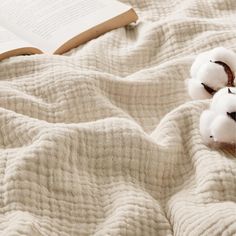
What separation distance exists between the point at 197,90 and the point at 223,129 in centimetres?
15

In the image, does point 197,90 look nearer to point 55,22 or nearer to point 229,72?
point 229,72

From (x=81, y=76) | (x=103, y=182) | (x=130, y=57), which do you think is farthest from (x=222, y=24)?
(x=103, y=182)

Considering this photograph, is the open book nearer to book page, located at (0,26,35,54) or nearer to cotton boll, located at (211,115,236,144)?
book page, located at (0,26,35,54)

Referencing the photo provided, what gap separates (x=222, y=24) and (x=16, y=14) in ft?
1.40

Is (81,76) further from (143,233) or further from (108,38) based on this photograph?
(143,233)

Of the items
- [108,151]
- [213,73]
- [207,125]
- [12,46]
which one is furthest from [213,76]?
[12,46]

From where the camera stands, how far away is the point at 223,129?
0.80 meters

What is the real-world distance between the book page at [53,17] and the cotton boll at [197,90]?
0.29 metres

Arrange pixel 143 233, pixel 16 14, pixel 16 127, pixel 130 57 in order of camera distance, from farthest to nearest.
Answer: pixel 16 14 < pixel 130 57 < pixel 16 127 < pixel 143 233

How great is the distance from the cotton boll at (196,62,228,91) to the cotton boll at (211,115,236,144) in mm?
119

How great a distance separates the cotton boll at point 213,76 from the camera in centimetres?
91

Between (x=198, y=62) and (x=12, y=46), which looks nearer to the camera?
(x=198, y=62)

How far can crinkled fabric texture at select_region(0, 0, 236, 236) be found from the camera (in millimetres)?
729

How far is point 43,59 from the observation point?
1029mm
